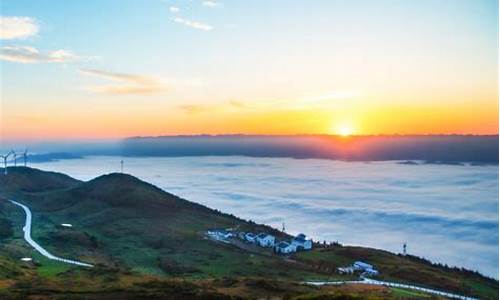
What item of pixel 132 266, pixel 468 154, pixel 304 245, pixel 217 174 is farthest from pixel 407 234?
pixel 468 154

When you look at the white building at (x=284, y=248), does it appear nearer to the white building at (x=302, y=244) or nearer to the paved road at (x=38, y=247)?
the white building at (x=302, y=244)

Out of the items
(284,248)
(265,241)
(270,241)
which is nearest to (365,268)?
(284,248)

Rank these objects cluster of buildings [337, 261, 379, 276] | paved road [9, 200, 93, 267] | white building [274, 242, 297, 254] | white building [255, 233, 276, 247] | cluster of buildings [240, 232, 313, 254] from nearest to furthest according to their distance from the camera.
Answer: paved road [9, 200, 93, 267]
cluster of buildings [337, 261, 379, 276]
white building [274, 242, 297, 254]
cluster of buildings [240, 232, 313, 254]
white building [255, 233, 276, 247]

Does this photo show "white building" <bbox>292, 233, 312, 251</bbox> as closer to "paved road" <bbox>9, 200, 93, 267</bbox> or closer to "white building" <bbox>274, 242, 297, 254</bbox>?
"white building" <bbox>274, 242, 297, 254</bbox>

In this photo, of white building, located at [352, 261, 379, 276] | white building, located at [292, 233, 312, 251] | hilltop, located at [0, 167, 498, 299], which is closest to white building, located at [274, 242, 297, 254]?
white building, located at [292, 233, 312, 251]

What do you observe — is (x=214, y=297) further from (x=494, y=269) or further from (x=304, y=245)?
(x=494, y=269)
